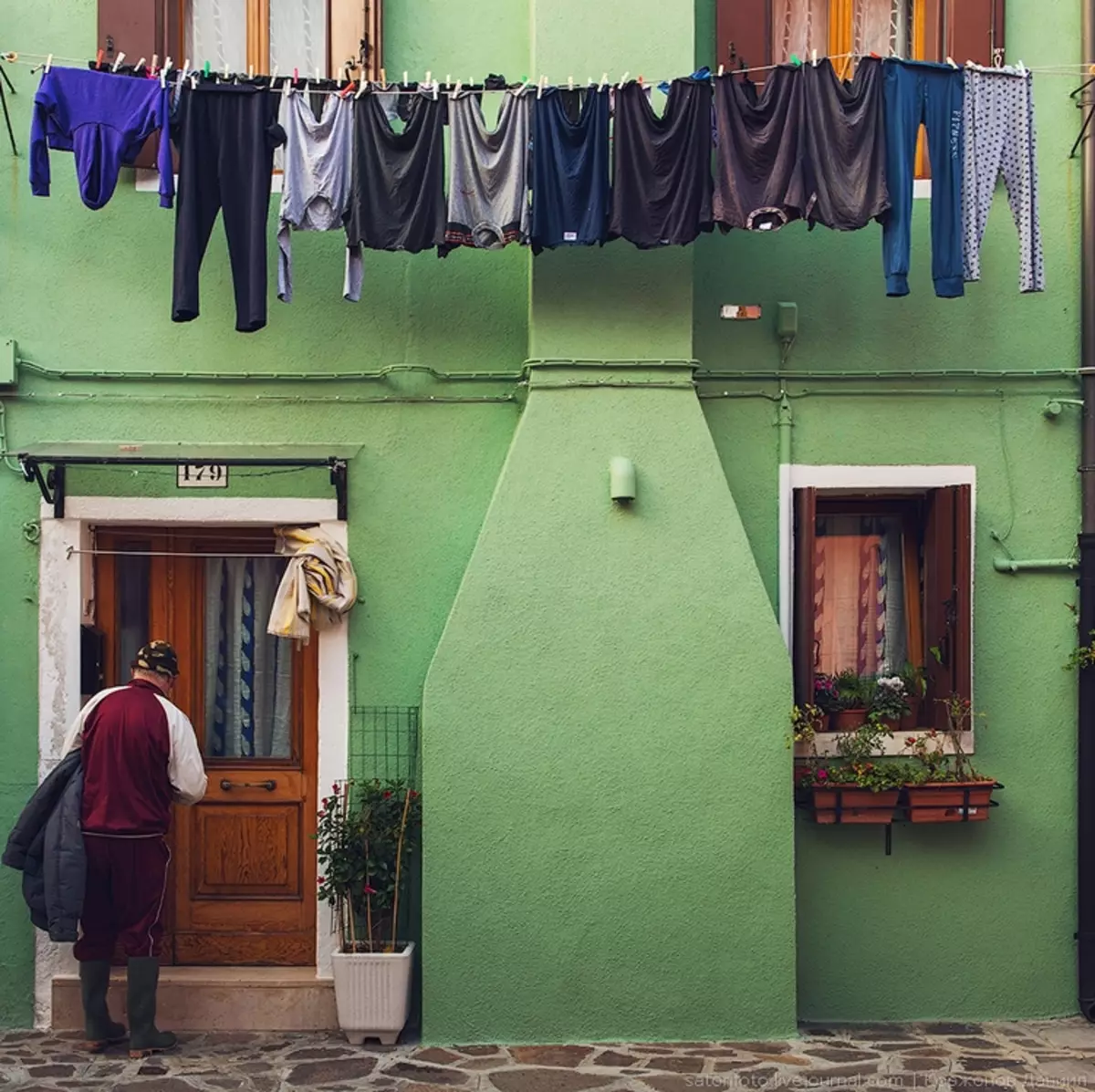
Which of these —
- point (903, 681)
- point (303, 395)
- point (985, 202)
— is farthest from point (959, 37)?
point (303, 395)

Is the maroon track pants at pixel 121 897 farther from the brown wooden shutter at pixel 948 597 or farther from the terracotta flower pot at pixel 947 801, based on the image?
the brown wooden shutter at pixel 948 597

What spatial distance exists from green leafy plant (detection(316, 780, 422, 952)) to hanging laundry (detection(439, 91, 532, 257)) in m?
2.90

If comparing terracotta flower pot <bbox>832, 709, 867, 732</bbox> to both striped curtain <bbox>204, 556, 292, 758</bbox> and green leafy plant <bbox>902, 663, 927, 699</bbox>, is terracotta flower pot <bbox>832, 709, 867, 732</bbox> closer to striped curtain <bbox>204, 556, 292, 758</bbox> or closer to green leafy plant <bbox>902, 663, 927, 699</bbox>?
green leafy plant <bbox>902, 663, 927, 699</bbox>

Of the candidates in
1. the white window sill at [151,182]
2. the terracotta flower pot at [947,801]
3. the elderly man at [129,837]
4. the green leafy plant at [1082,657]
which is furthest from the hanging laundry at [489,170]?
the green leafy plant at [1082,657]

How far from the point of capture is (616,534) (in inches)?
293

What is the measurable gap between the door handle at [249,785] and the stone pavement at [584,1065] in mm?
1285

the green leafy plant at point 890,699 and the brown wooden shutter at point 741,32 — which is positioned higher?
the brown wooden shutter at point 741,32

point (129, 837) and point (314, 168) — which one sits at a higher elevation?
point (314, 168)

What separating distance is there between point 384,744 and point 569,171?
312 centimetres

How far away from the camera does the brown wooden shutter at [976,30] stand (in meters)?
7.80

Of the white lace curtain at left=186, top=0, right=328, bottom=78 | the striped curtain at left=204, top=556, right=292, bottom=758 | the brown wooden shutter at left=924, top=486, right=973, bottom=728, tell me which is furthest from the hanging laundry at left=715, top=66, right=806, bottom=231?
the striped curtain at left=204, top=556, right=292, bottom=758

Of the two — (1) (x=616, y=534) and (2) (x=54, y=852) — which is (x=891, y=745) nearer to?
(1) (x=616, y=534)

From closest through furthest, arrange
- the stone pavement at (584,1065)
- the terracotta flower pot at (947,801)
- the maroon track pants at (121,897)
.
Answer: the stone pavement at (584,1065) → the maroon track pants at (121,897) → the terracotta flower pot at (947,801)

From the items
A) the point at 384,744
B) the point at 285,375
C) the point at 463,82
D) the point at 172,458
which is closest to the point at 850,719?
the point at 384,744
